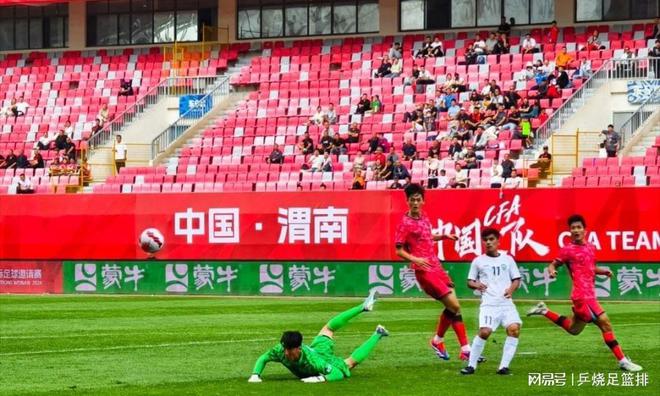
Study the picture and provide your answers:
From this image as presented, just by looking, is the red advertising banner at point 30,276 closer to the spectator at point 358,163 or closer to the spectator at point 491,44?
the spectator at point 358,163

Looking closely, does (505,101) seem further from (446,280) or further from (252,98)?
(446,280)

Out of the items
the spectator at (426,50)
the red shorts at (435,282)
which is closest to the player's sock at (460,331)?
the red shorts at (435,282)

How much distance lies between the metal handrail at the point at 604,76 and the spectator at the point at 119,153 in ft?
43.1

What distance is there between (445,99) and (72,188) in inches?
446

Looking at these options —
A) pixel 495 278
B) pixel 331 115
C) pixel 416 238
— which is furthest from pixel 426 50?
pixel 495 278

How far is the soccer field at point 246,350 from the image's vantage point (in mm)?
14859

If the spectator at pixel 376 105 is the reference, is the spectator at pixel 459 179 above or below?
below

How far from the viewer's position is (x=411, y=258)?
1706 centimetres

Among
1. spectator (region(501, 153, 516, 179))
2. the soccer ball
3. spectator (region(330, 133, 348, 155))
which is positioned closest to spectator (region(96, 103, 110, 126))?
spectator (region(330, 133, 348, 155))

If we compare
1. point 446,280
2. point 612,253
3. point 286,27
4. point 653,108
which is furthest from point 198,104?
point 446,280

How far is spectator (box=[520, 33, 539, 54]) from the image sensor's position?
139 feet

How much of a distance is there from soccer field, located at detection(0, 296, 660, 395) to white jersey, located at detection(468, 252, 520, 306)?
2.74 feet

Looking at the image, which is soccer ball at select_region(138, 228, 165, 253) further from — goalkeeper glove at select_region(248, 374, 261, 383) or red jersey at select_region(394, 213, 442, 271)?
goalkeeper glove at select_region(248, 374, 261, 383)

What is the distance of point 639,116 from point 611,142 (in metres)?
2.25
